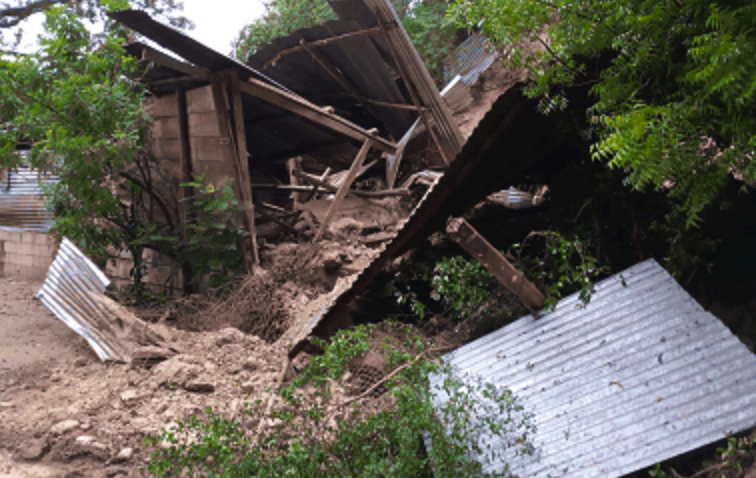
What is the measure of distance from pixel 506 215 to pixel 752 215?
2.75 metres

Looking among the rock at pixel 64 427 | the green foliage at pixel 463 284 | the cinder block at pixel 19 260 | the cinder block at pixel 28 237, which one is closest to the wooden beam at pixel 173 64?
the rock at pixel 64 427

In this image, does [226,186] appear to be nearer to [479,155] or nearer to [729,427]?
[479,155]

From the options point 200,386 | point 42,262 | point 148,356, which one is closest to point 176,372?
point 200,386

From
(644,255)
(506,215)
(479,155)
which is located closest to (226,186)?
(506,215)

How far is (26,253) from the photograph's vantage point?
36.5 ft

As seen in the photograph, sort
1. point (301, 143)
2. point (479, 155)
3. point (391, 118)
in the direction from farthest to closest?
point (391, 118), point (301, 143), point (479, 155)

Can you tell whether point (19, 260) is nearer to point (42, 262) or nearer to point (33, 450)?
point (42, 262)

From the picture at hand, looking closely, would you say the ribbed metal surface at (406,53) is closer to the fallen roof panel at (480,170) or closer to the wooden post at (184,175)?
the wooden post at (184,175)

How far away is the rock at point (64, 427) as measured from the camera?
458 centimetres

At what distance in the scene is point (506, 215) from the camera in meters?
6.95

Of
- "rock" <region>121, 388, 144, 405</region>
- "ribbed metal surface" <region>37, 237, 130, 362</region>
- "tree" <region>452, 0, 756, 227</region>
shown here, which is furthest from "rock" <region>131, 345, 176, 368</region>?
"tree" <region>452, 0, 756, 227</region>

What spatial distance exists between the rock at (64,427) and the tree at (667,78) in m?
4.22

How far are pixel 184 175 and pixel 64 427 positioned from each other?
14.6 feet

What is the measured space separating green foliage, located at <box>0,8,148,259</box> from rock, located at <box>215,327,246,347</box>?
3001 mm
